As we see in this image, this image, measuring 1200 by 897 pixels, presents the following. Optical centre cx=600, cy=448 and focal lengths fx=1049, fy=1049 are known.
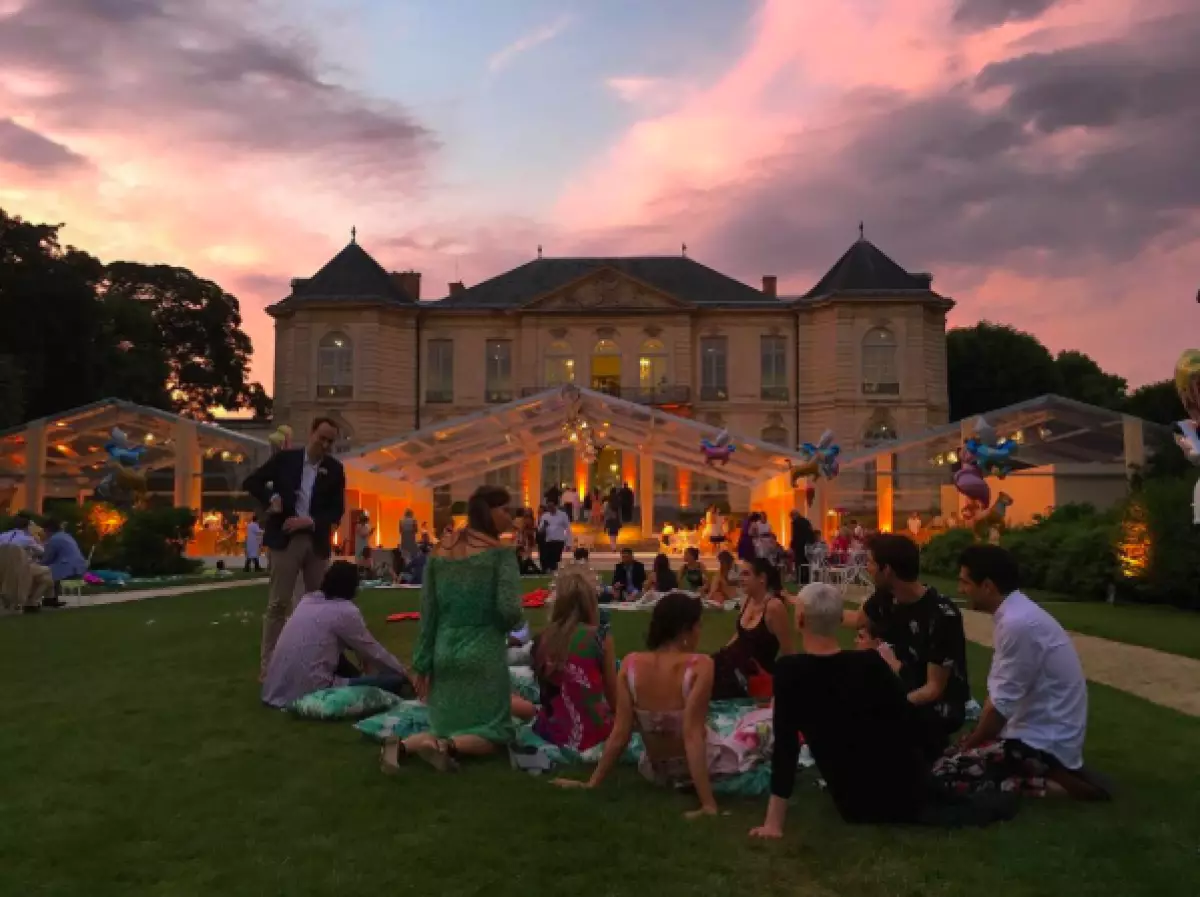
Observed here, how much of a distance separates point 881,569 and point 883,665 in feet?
2.33

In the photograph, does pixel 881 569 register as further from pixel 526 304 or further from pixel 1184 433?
pixel 526 304

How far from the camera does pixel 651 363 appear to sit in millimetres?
41375

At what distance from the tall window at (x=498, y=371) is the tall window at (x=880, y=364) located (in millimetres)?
13857

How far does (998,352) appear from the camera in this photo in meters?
51.3

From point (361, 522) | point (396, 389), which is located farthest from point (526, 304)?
point (361, 522)

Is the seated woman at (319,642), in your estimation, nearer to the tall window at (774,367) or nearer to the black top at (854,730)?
the black top at (854,730)

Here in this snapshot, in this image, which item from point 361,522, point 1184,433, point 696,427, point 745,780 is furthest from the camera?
point 696,427

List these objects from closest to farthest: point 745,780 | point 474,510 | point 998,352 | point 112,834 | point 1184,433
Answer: point 112,834
point 745,780
point 474,510
point 1184,433
point 998,352

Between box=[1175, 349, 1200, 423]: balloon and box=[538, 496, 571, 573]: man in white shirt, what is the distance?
39.2 feet

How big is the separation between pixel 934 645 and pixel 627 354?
3717 centimetres

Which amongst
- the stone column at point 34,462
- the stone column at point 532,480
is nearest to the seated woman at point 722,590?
the stone column at point 532,480

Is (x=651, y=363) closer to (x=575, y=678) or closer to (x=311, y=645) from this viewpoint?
(x=311, y=645)

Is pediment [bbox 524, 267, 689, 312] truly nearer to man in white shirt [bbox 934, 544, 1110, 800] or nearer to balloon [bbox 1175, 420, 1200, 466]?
balloon [bbox 1175, 420, 1200, 466]

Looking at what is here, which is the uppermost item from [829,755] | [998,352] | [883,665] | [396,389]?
[998,352]
